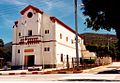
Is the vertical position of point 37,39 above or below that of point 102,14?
above

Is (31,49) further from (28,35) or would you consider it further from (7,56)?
(7,56)

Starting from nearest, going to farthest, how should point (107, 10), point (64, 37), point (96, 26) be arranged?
point (107, 10), point (96, 26), point (64, 37)

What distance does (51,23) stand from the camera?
49.5 m

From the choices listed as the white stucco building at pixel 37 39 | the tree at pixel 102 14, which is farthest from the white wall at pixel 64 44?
the tree at pixel 102 14

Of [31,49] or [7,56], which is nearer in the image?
[31,49]

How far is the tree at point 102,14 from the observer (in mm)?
21516

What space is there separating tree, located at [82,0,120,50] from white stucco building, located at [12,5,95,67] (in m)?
24.7

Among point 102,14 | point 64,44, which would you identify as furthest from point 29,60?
point 102,14

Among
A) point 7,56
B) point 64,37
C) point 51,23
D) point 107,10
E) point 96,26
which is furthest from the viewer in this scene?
point 7,56

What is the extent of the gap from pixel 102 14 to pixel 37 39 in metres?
27.9

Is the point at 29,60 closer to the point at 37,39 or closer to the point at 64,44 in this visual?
the point at 37,39

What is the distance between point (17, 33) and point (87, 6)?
30.5m

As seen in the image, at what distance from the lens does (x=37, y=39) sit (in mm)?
50094

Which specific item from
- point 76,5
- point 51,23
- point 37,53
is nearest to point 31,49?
point 37,53
